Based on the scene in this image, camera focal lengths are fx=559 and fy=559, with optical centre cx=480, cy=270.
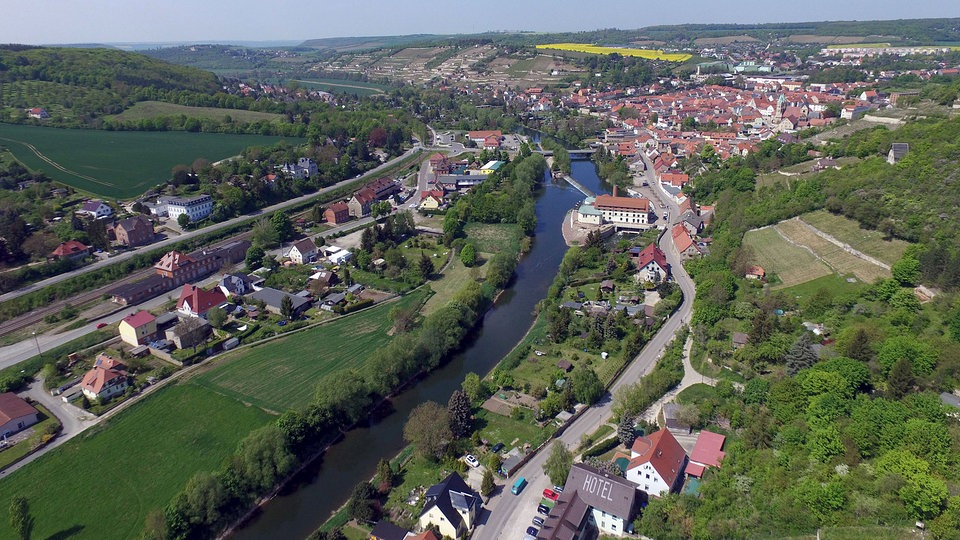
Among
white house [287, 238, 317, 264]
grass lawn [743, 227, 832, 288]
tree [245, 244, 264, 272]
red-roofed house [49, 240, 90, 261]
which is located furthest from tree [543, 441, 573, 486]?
red-roofed house [49, 240, 90, 261]

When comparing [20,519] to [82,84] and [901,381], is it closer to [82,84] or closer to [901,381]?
[901,381]

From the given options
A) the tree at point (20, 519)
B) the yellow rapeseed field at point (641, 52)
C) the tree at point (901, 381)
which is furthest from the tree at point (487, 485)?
the yellow rapeseed field at point (641, 52)

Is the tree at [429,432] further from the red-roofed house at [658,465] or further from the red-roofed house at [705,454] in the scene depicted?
the red-roofed house at [705,454]

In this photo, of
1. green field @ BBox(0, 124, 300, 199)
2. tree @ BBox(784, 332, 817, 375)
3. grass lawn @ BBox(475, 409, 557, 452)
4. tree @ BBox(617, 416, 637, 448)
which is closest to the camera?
tree @ BBox(617, 416, 637, 448)

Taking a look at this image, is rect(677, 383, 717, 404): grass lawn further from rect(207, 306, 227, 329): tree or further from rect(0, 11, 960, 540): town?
rect(207, 306, 227, 329): tree

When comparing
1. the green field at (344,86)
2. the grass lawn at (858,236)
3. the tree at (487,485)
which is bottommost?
the tree at (487,485)
